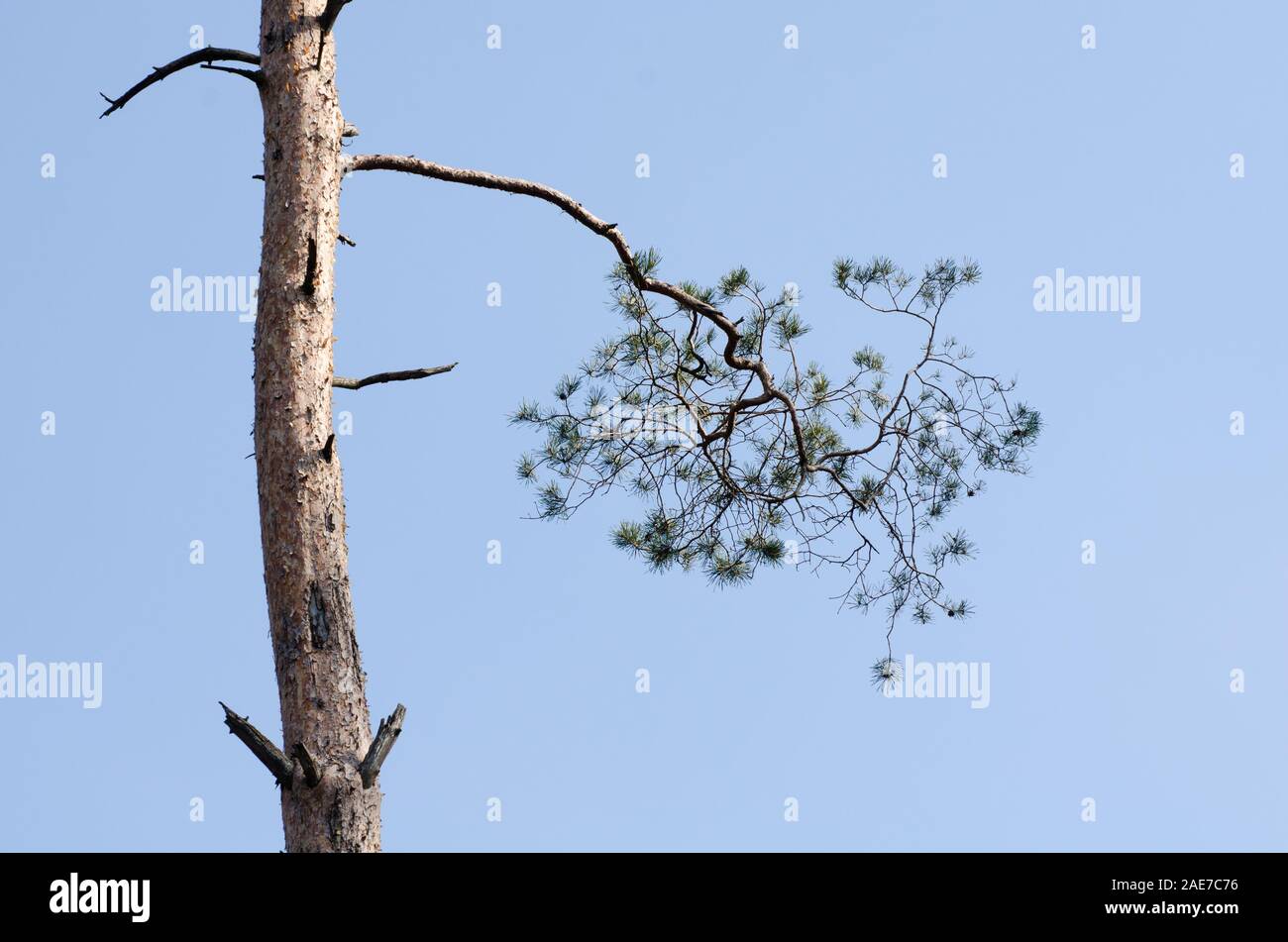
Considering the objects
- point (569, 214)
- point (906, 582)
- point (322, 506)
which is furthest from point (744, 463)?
point (322, 506)

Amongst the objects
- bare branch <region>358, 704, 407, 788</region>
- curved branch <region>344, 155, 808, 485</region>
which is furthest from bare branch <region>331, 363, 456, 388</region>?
bare branch <region>358, 704, 407, 788</region>

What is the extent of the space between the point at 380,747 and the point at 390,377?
1.13 m

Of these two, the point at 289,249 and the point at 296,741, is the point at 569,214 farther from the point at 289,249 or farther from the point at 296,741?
the point at 296,741

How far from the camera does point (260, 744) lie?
3193 millimetres

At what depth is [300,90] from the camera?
3836 millimetres

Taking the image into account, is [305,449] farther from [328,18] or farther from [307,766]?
[328,18]

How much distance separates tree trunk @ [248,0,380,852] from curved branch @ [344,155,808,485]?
0.23 metres

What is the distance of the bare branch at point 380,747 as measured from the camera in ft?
10.7

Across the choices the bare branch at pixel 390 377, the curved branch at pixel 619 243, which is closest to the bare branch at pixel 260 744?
the bare branch at pixel 390 377

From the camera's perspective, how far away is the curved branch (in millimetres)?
4172

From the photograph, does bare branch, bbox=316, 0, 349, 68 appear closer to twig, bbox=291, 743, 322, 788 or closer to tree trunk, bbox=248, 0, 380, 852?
tree trunk, bbox=248, 0, 380, 852
